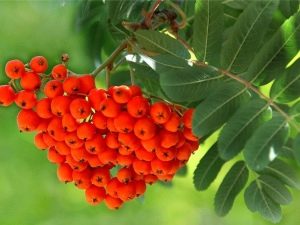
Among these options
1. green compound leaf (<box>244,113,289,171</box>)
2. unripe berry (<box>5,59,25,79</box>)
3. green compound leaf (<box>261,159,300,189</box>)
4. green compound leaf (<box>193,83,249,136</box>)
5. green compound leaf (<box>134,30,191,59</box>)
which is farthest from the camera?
green compound leaf (<box>261,159,300,189</box>)

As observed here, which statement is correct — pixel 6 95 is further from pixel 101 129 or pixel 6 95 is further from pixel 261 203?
pixel 261 203

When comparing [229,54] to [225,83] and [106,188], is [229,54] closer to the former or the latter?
[225,83]

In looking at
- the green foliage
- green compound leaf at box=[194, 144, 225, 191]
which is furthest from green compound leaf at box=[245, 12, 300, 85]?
green compound leaf at box=[194, 144, 225, 191]

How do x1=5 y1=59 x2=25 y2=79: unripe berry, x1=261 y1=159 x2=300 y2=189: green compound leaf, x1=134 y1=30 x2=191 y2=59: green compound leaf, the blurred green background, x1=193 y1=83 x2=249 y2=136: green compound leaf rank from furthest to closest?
1. the blurred green background
2. x1=261 y1=159 x2=300 y2=189: green compound leaf
3. x1=5 y1=59 x2=25 y2=79: unripe berry
4. x1=134 y1=30 x2=191 y2=59: green compound leaf
5. x1=193 y1=83 x2=249 y2=136: green compound leaf

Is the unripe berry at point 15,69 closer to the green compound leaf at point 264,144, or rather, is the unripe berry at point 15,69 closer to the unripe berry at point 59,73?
the unripe berry at point 59,73

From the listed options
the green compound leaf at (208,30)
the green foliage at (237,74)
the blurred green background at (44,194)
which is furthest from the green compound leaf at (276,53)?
the blurred green background at (44,194)

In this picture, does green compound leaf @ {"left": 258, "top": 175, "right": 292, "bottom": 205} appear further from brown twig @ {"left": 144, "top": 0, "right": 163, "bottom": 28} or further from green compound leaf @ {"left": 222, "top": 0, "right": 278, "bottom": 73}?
brown twig @ {"left": 144, "top": 0, "right": 163, "bottom": 28}
